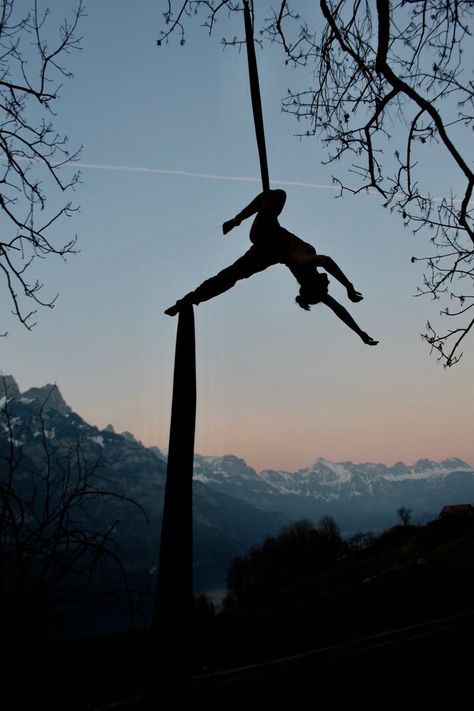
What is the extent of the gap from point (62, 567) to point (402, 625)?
18.9ft

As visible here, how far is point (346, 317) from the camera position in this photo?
9.04ft

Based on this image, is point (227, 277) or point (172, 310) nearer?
point (227, 277)

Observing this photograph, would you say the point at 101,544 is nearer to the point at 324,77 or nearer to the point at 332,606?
the point at 324,77

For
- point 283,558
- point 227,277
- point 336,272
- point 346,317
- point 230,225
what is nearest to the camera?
point 336,272

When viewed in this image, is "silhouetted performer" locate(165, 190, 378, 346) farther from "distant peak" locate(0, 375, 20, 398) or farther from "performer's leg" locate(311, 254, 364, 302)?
"distant peak" locate(0, 375, 20, 398)

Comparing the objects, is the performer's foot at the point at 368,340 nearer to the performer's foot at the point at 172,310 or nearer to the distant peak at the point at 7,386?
the performer's foot at the point at 172,310

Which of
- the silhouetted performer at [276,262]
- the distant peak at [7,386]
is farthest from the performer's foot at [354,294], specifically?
the distant peak at [7,386]

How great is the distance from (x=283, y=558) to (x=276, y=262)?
66.2 metres

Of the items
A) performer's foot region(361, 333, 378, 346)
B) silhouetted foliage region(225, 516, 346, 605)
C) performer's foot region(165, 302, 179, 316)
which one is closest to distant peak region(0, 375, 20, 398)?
performer's foot region(165, 302, 179, 316)

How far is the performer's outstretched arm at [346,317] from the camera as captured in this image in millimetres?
2715

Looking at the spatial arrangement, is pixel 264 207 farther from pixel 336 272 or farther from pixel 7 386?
pixel 7 386

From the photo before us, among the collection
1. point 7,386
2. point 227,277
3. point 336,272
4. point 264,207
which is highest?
point 264,207

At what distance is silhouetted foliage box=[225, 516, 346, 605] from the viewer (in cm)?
5825

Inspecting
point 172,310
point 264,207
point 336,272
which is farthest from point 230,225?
point 336,272
